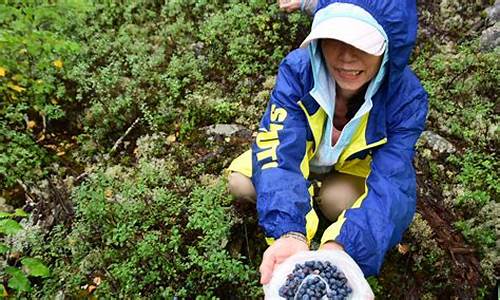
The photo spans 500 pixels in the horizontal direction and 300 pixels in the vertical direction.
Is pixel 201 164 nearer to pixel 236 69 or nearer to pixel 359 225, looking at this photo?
pixel 236 69

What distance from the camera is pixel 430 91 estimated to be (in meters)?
4.95

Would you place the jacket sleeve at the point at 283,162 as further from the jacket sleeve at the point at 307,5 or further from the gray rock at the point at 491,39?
the gray rock at the point at 491,39

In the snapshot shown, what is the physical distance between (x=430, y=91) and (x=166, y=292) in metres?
3.09

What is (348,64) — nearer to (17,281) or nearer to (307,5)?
(17,281)

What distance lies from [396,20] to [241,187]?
1682 millimetres

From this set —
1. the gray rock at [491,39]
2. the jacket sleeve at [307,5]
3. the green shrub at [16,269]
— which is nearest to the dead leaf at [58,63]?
the green shrub at [16,269]

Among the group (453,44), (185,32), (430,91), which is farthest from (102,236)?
(453,44)

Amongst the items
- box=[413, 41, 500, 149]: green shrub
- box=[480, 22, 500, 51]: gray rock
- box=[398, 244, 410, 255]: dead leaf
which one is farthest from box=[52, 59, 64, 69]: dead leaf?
box=[480, 22, 500, 51]: gray rock

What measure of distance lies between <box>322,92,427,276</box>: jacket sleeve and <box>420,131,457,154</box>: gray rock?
139 centimetres

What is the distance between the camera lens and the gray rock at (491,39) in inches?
211

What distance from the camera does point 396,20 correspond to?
264cm

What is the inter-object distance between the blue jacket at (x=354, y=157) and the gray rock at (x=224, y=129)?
1.36m

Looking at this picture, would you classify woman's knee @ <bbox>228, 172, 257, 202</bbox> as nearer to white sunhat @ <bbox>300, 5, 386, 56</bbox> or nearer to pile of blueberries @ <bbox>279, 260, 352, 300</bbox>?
pile of blueberries @ <bbox>279, 260, 352, 300</bbox>

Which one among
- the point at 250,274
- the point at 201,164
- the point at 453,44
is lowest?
the point at 250,274
